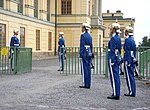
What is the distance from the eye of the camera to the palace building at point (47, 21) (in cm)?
3218

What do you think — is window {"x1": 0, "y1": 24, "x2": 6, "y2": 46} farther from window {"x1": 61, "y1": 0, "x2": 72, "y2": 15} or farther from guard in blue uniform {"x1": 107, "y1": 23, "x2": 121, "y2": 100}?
guard in blue uniform {"x1": 107, "y1": 23, "x2": 121, "y2": 100}

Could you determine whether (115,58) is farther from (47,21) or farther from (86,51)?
Answer: (47,21)

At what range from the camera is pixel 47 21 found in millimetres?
42438

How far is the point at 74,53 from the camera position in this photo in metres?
17.3

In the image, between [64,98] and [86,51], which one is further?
[86,51]

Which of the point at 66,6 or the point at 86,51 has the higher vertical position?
the point at 66,6

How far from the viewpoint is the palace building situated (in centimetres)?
3218

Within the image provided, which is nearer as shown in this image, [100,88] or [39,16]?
[100,88]

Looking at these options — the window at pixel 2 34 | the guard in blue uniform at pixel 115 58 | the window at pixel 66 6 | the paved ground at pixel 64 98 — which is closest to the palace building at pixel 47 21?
the window at pixel 66 6

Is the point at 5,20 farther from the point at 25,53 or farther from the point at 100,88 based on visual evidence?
the point at 100,88

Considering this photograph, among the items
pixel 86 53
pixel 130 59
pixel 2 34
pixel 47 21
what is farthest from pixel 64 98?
pixel 47 21

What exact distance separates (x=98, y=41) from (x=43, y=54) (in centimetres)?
1166

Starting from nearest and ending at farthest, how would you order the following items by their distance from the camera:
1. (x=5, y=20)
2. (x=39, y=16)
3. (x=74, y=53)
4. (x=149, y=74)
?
(x=149, y=74) < (x=74, y=53) < (x=5, y=20) < (x=39, y=16)

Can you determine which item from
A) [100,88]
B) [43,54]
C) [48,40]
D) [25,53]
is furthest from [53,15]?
[100,88]
